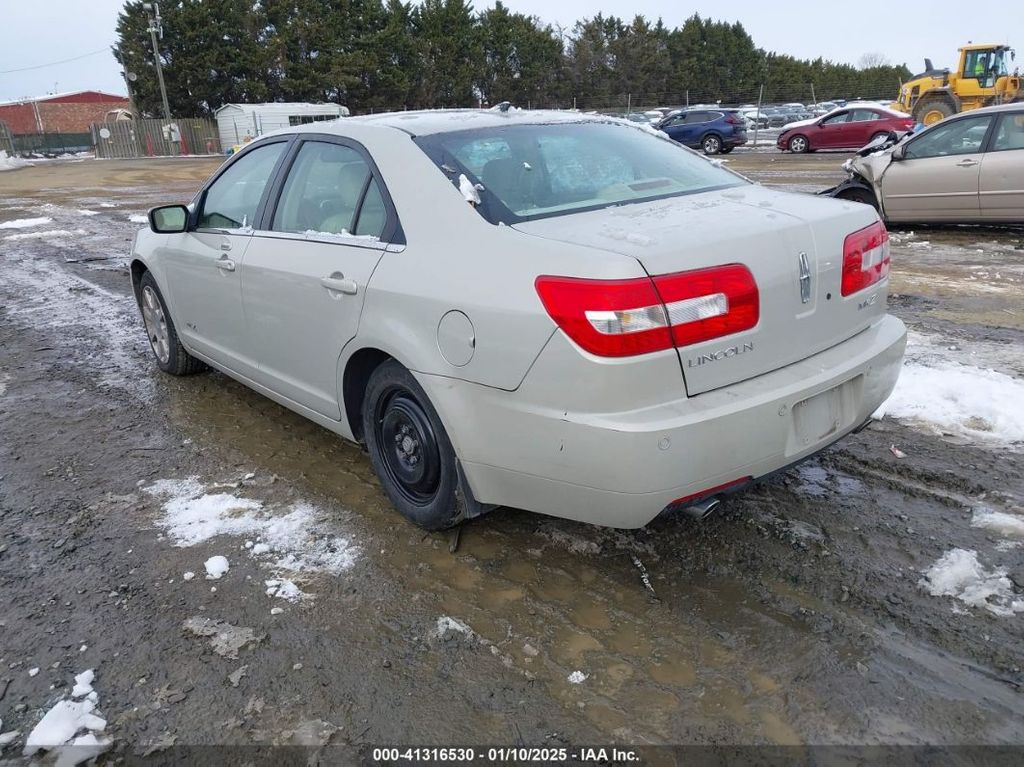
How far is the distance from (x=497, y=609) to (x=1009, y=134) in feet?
30.0

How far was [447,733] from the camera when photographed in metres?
2.28

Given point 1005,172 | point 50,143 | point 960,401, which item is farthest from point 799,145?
point 50,143

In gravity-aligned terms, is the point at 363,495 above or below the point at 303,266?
below

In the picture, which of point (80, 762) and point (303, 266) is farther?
point (303, 266)

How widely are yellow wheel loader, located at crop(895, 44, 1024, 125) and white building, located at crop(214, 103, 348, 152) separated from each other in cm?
2737

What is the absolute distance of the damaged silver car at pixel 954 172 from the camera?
8.95 metres

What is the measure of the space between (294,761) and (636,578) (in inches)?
53.0

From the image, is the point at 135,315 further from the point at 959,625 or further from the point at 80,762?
the point at 959,625

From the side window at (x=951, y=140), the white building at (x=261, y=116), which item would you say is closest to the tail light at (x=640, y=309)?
the side window at (x=951, y=140)

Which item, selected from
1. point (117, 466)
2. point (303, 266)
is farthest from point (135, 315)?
point (303, 266)

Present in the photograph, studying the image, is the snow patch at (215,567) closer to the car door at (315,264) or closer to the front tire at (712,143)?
the car door at (315,264)

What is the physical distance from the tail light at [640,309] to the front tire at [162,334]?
3.62 meters

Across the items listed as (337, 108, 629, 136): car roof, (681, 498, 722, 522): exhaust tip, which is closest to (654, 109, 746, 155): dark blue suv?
(337, 108, 629, 136): car roof

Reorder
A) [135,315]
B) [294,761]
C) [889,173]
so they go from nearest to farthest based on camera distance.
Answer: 1. [294,761]
2. [135,315]
3. [889,173]
